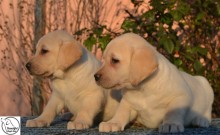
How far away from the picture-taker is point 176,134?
2.75 meters

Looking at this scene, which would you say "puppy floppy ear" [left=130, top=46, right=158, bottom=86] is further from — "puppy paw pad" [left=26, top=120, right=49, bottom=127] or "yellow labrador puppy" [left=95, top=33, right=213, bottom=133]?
"puppy paw pad" [left=26, top=120, right=49, bottom=127]

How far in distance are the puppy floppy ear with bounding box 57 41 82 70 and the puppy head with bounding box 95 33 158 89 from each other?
23 cm

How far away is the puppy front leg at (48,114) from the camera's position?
10.5ft

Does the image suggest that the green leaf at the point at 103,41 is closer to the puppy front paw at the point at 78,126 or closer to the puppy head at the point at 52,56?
the puppy head at the point at 52,56

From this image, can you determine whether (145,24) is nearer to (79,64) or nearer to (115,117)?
(79,64)

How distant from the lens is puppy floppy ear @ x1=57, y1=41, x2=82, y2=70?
3.21m

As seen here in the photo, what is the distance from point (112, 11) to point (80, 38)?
479 millimetres

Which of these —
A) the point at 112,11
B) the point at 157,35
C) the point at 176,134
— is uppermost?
the point at 112,11

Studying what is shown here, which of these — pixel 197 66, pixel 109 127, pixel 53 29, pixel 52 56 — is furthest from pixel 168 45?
pixel 53 29

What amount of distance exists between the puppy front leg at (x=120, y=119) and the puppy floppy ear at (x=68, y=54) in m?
0.36

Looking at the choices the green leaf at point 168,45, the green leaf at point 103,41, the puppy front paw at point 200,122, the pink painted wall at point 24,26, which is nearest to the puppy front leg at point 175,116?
the puppy front paw at point 200,122

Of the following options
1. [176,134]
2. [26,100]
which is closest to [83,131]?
[176,134]

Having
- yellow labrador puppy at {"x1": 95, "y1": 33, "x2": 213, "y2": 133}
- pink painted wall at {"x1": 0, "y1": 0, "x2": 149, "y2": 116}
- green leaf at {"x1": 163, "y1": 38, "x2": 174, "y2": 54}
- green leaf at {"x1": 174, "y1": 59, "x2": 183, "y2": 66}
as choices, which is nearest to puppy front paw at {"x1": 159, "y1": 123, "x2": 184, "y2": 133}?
yellow labrador puppy at {"x1": 95, "y1": 33, "x2": 213, "y2": 133}

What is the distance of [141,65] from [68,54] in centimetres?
49
